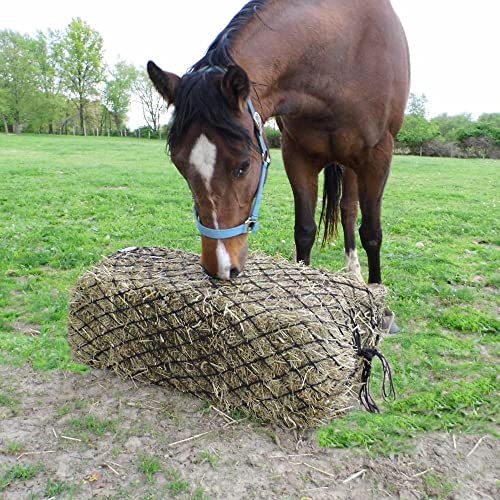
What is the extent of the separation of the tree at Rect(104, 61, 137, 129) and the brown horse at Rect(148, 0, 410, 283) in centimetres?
4894

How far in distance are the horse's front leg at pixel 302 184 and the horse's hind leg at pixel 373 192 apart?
0.38 metres

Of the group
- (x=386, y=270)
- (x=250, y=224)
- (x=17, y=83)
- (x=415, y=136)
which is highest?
(x=17, y=83)

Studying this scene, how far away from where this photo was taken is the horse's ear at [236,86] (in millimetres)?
1891

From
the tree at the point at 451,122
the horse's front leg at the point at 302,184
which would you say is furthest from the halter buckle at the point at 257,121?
the tree at the point at 451,122

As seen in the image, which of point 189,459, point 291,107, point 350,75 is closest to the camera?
point 189,459

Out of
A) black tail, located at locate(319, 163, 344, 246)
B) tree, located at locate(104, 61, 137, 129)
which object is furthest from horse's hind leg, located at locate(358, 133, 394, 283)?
tree, located at locate(104, 61, 137, 129)

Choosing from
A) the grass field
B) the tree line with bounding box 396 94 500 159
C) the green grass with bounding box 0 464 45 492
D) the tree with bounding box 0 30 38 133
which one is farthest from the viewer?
the tree with bounding box 0 30 38 133

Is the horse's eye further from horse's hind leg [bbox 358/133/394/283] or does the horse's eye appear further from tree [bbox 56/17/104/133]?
tree [bbox 56/17/104/133]

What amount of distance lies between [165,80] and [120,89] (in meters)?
50.4

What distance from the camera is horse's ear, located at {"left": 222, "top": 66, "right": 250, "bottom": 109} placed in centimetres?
189

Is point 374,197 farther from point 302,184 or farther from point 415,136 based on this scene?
point 415,136

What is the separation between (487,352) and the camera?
291cm

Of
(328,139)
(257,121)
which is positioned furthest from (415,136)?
(257,121)

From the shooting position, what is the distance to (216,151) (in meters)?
1.96
